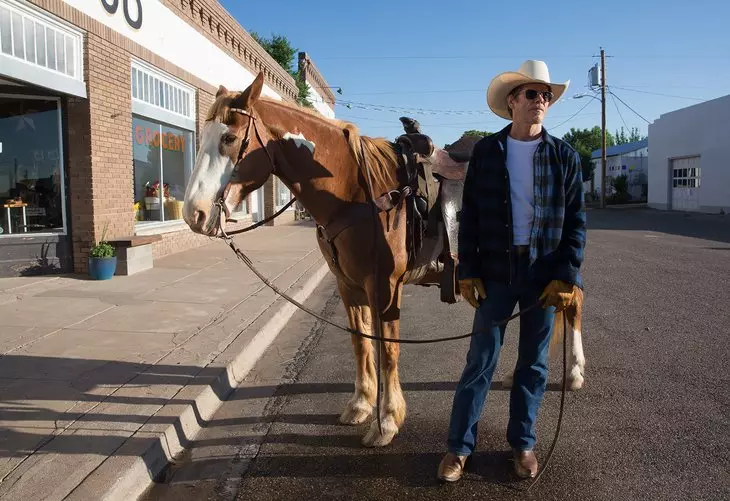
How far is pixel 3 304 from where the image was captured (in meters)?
6.68

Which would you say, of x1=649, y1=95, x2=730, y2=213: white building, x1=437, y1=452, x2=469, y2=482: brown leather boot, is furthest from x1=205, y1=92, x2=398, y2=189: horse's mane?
x1=649, y1=95, x2=730, y2=213: white building

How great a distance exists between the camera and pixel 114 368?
4504 mm

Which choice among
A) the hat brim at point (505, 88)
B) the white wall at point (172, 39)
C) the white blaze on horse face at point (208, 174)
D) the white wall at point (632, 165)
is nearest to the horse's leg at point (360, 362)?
the white blaze on horse face at point (208, 174)

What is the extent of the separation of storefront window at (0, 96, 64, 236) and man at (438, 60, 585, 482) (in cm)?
801

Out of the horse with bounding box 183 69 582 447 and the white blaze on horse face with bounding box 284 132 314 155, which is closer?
the horse with bounding box 183 69 582 447

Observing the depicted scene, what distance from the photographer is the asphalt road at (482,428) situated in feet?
9.82

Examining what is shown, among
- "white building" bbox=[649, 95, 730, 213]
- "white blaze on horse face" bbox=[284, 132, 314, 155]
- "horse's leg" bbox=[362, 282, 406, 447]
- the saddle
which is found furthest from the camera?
"white building" bbox=[649, 95, 730, 213]

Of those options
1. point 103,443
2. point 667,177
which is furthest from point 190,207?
point 667,177

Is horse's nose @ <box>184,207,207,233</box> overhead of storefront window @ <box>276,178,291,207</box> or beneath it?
beneath

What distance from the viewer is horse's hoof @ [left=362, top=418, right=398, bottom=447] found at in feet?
11.3

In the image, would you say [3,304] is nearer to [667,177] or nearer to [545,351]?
[545,351]

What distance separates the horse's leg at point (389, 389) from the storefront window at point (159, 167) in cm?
883

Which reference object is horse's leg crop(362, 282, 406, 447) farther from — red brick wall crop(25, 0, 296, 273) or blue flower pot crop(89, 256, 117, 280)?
red brick wall crop(25, 0, 296, 273)

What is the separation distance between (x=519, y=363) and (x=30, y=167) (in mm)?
8828
